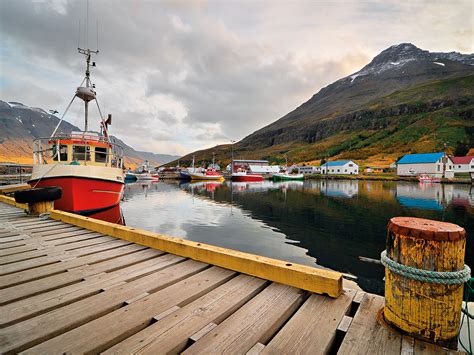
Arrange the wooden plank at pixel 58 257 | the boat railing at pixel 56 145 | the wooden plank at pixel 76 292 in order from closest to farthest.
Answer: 1. the wooden plank at pixel 76 292
2. the wooden plank at pixel 58 257
3. the boat railing at pixel 56 145

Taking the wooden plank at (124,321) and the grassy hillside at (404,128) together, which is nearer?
the wooden plank at (124,321)

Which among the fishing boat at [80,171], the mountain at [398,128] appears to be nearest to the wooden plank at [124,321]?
the fishing boat at [80,171]

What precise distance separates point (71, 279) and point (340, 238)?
1214 centimetres

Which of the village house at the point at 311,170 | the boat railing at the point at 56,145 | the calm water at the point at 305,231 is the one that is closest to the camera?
the calm water at the point at 305,231

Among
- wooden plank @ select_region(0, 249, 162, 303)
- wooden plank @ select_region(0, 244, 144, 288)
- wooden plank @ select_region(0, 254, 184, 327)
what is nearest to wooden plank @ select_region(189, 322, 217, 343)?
wooden plank @ select_region(0, 254, 184, 327)

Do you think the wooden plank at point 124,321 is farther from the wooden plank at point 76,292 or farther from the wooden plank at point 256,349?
the wooden plank at point 256,349

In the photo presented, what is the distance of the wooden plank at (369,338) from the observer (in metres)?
1.99

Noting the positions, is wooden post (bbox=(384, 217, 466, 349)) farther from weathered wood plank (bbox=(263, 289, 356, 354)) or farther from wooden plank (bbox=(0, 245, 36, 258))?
wooden plank (bbox=(0, 245, 36, 258))

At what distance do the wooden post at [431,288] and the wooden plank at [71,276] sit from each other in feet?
12.1

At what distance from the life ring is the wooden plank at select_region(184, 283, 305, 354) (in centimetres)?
821

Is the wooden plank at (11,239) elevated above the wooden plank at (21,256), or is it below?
below

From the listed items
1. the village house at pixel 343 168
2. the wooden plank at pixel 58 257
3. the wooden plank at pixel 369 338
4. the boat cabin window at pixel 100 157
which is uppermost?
the village house at pixel 343 168

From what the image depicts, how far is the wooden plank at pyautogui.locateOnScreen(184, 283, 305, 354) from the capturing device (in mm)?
2064

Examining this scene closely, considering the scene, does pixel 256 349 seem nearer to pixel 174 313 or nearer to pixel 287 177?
pixel 174 313
